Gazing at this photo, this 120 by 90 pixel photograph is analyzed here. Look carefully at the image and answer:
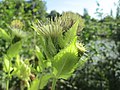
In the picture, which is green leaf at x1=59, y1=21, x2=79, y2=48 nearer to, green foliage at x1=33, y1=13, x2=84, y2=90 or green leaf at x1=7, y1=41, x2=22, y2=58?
green foliage at x1=33, y1=13, x2=84, y2=90

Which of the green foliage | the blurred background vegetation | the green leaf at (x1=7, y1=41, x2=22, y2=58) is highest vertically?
the green foliage

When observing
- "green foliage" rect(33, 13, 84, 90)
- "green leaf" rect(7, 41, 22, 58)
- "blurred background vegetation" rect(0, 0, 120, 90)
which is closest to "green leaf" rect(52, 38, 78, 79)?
"green foliage" rect(33, 13, 84, 90)

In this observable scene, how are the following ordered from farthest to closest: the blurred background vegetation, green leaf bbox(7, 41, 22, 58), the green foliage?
the blurred background vegetation, green leaf bbox(7, 41, 22, 58), the green foliage

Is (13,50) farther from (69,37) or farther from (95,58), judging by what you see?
(95,58)

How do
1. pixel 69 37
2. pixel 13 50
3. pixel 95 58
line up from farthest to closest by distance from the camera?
pixel 95 58
pixel 13 50
pixel 69 37

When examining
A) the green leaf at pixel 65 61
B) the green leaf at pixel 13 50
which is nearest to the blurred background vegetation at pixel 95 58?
the green leaf at pixel 13 50

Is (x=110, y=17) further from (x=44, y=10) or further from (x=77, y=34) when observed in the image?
(x=77, y=34)

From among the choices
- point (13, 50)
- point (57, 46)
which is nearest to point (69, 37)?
point (57, 46)

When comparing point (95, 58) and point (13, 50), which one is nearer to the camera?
point (13, 50)

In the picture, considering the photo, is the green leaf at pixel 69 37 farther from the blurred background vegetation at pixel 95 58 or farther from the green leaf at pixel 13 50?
the blurred background vegetation at pixel 95 58
